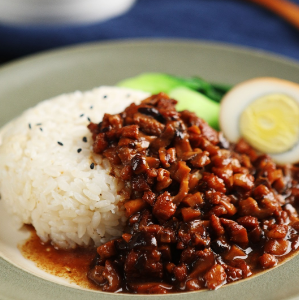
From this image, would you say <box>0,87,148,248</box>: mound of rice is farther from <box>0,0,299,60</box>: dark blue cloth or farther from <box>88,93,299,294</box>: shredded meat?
<box>0,0,299,60</box>: dark blue cloth

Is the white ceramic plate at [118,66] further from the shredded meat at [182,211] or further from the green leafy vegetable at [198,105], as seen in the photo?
the shredded meat at [182,211]

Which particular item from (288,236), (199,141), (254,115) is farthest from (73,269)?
(254,115)

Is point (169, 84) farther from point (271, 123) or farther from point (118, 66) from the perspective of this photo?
point (271, 123)

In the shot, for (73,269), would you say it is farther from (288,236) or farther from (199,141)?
(288,236)

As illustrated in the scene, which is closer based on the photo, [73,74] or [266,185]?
[266,185]

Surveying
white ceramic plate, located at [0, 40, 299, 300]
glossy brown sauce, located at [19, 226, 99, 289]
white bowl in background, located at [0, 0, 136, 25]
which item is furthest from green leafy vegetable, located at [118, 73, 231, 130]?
glossy brown sauce, located at [19, 226, 99, 289]

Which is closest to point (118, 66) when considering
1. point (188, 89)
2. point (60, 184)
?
point (188, 89)

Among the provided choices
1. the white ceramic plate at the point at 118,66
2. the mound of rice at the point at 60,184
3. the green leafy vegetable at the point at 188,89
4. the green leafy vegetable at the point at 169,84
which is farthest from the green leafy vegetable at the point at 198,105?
the mound of rice at the point at 60,184
